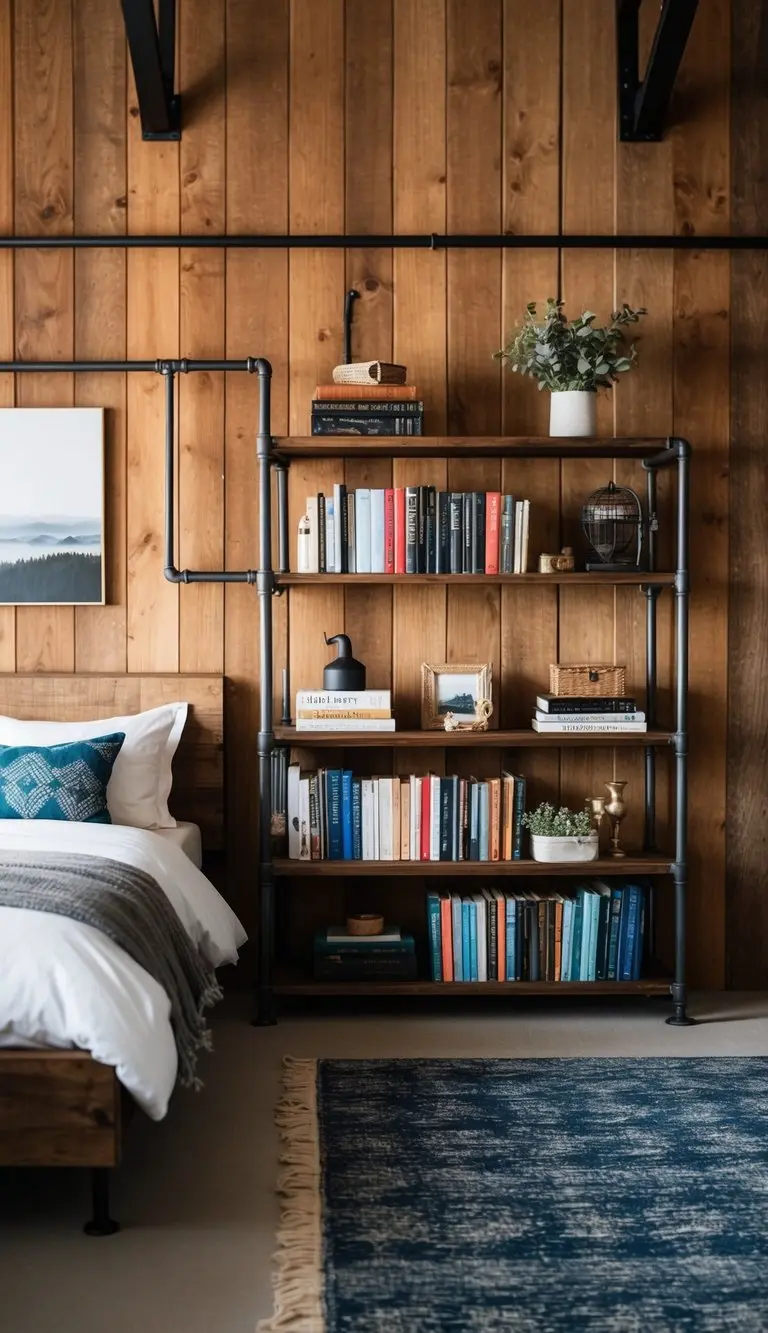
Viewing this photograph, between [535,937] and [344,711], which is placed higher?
[344,711]

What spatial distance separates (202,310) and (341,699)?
131cm

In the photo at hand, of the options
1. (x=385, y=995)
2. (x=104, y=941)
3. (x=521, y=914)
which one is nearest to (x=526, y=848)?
(x=521, y=914)

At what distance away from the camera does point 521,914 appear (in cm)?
363

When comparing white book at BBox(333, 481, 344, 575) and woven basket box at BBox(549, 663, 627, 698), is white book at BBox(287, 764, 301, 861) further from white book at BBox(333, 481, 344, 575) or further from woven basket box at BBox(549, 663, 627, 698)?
woven basket box at BBox(549, 663, 627, 698)

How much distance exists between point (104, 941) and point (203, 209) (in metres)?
2.45

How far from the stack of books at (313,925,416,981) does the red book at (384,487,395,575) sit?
1.10 metres

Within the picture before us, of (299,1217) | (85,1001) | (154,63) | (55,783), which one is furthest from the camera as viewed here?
(154,63)

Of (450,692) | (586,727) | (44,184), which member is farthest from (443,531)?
(44,184)

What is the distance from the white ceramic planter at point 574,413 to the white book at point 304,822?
1.28 meters

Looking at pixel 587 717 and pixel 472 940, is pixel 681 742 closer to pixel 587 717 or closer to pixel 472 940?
pixel 587 717

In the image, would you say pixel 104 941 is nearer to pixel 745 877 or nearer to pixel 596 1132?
pixel 596 1132

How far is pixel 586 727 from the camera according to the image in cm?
362

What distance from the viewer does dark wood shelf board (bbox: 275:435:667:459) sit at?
3.55 m

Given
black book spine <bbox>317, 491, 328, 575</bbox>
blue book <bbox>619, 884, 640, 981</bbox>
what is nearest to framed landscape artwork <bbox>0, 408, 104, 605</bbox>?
black book spine <bbox>317, 491, 328, 575</bbox>
